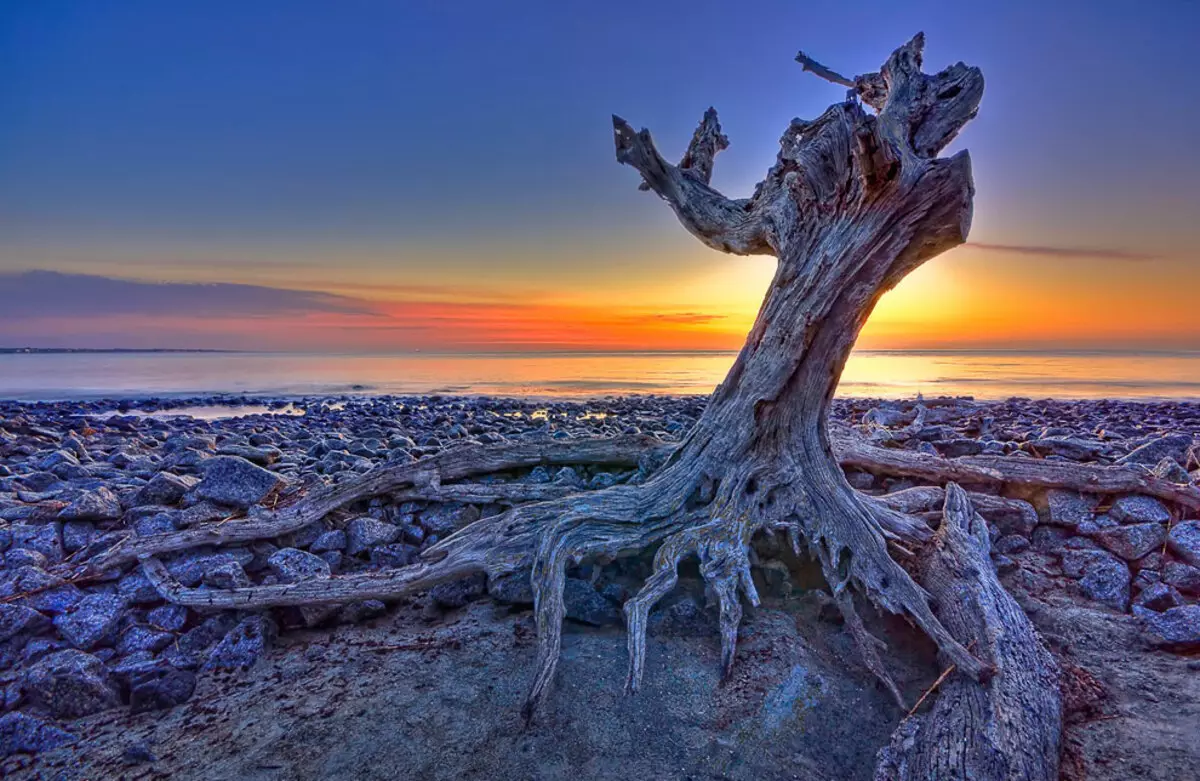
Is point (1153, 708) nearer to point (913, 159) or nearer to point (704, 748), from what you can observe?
point (704, 748)

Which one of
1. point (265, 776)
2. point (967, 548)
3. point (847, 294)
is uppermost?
point (847, 294)

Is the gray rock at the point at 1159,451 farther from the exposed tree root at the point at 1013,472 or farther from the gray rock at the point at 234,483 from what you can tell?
the gray rock at the point at 234,483

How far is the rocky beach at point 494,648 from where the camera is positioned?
121 inches

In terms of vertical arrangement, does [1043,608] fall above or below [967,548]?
below

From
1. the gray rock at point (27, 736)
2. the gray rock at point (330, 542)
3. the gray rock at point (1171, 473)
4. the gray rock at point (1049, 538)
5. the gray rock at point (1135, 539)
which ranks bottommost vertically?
the gray rock at point (27, 736)

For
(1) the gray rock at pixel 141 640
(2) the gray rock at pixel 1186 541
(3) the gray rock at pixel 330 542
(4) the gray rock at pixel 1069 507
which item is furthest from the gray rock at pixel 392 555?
(2) the gray rock at pixel 1186 541

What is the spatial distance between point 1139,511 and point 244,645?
7142 millimetres

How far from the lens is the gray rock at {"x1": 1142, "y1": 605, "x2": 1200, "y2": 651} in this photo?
3.86 metres

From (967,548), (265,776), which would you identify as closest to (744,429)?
(967,548)

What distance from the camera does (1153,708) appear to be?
333 centimetres

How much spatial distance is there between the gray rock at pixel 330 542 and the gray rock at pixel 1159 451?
835 cm

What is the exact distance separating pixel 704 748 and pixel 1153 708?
245cm

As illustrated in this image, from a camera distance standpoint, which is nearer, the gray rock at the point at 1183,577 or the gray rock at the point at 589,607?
the gray rock at the point at 589,607

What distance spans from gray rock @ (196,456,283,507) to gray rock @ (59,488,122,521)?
2.17 ft
